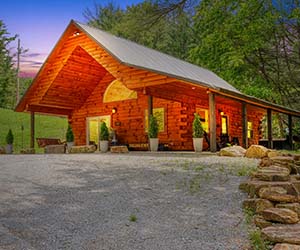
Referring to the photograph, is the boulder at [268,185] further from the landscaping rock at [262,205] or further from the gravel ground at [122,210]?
the landscaping rock at [262,205]

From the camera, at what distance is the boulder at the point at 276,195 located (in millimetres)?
4008

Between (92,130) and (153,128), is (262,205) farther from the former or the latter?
(92,130)

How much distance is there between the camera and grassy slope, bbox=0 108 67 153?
24.2 meters

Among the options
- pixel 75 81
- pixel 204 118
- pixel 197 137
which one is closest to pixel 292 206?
pixel 197 137

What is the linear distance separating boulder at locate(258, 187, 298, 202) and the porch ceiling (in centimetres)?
1088

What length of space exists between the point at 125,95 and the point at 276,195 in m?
12.8

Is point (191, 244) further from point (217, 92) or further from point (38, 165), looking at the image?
point (217, 92)

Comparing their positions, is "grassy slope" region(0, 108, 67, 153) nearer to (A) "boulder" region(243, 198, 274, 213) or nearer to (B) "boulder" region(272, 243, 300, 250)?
(A) "boulder" region(243, 198, 274, 213)

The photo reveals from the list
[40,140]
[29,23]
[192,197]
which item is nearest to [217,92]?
[192,197]

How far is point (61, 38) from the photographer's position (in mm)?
13141

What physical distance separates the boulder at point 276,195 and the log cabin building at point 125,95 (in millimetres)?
6463

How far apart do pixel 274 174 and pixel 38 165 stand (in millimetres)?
4814

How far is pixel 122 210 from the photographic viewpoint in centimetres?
406

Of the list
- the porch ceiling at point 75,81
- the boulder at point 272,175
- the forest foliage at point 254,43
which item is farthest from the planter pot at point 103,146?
the boulder at point 272,175
